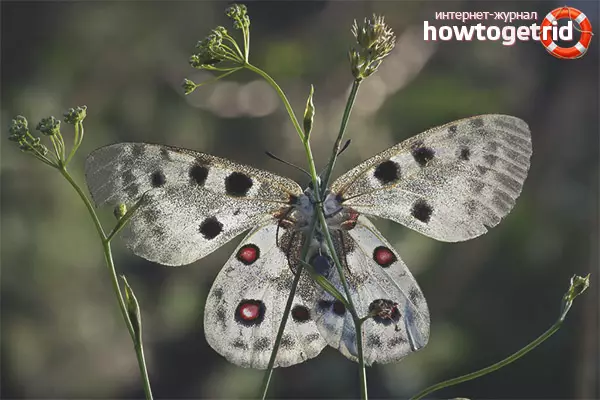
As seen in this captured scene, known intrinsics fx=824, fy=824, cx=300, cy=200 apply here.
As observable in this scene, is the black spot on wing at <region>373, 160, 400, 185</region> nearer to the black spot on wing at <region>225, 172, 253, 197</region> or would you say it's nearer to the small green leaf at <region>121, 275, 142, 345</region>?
the black spot on wing at <region>225, 172, 253, 197</region>

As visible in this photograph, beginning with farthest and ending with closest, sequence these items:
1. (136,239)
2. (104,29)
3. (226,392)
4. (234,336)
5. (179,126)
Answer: (104,29), (179,126), (226,392), (234,336), (136,239)

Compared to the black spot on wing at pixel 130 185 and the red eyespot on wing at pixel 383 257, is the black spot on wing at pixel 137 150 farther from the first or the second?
the red eyespot on wing at pixel 383 257

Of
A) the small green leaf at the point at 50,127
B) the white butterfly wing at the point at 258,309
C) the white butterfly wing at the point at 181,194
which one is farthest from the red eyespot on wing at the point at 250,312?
the small green leaf at the point at 50,127

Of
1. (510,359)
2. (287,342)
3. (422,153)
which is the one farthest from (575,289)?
(287,342)

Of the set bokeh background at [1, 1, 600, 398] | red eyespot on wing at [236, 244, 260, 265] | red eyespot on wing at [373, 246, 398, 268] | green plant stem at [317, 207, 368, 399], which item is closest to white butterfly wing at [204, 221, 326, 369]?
Answer: red eyespot on wing at [236, 244, 260, 265]

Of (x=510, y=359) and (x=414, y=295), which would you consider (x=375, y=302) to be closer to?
(x=414, y=295)

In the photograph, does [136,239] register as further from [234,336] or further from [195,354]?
[195,354]

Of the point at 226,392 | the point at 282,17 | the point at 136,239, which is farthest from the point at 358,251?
the point at 282,17
